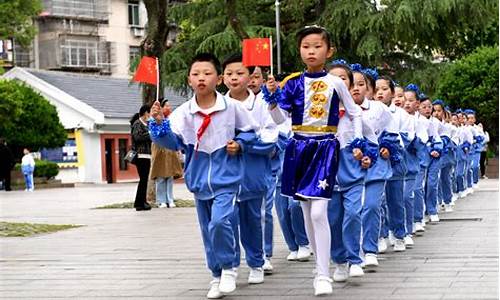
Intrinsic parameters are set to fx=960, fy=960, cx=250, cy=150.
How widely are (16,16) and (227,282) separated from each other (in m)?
38.9

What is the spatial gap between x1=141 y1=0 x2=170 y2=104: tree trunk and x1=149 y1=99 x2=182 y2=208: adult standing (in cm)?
140

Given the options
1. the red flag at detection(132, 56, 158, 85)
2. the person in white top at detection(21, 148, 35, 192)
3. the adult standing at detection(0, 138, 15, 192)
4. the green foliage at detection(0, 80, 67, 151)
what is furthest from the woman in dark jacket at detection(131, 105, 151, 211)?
the green foliage at detection(0, 80, 67, 151)

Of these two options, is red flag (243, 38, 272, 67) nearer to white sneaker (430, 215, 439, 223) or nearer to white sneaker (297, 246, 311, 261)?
white sneaker (297, 246, 311, 261)

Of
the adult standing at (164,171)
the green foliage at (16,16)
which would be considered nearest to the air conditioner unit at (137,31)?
the green foliage at (16,16)

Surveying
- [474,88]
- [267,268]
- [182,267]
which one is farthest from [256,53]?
[474,88]

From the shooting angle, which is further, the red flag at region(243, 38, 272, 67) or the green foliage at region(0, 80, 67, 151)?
the green foliage at region(0, 80, 67, 151)

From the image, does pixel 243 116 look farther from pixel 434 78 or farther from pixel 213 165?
pixel 434 78

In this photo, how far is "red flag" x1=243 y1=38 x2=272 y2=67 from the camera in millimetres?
8656

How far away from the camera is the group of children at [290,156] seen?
23.7 ft

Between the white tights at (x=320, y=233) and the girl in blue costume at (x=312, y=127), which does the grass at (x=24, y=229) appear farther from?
the white tights at (x=320, y=233)

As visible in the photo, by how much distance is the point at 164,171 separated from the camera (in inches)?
685

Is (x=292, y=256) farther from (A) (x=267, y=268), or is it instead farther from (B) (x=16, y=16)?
(B) (x=16, y=16)

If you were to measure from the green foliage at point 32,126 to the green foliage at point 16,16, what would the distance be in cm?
621

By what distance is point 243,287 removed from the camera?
303 inches
